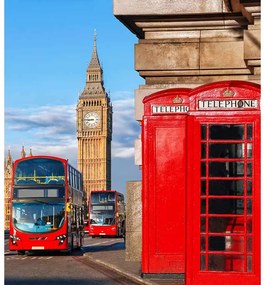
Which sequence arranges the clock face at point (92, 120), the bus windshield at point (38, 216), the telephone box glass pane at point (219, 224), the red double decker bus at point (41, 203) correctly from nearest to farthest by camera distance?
the telephone box glass pane at point (219, 224)
the red double decker bus at point (41, 203)
the bus windshield at point (38, 216)
the clock face at point (92, 120)

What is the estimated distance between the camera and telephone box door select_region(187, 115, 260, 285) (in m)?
10.2

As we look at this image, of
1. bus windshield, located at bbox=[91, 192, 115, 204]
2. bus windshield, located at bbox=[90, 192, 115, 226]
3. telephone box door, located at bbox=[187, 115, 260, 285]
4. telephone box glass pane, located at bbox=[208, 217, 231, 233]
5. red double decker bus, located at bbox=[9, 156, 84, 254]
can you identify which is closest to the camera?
telephone box door, located at bbox=[187, 115, 260, 285]

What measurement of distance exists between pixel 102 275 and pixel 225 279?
4504 millimetres

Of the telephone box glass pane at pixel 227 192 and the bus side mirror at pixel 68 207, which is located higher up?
the telephone box glass pane at pixel 227 192

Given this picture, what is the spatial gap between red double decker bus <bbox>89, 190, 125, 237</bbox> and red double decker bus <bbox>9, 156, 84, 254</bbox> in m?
19.1

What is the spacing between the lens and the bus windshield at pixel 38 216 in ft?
78.9

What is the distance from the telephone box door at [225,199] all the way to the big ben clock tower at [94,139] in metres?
132

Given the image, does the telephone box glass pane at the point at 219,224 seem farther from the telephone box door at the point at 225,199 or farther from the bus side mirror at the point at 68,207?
the bus side mirror at the point at 68,207

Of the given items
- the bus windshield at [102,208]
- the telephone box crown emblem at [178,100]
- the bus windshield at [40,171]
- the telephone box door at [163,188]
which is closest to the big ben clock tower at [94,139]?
the bus windshield at [102,208]

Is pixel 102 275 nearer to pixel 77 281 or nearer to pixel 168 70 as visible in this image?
pixel 77 281

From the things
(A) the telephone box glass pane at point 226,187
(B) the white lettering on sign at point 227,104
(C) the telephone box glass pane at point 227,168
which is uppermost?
(B) the white lettering on sign at point 227,104

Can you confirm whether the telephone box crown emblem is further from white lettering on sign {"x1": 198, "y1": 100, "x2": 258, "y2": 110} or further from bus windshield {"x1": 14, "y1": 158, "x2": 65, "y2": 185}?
bus windshield {"x1": 14, "y1": 158, "x2": 65, "y2": 185}

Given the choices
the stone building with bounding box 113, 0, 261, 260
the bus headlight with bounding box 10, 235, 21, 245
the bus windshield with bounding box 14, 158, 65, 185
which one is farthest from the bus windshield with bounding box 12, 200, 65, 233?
the stone building with bounding box 113, 0, 261, 260

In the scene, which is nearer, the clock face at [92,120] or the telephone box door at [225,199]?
the telephone box door at [225,199]
